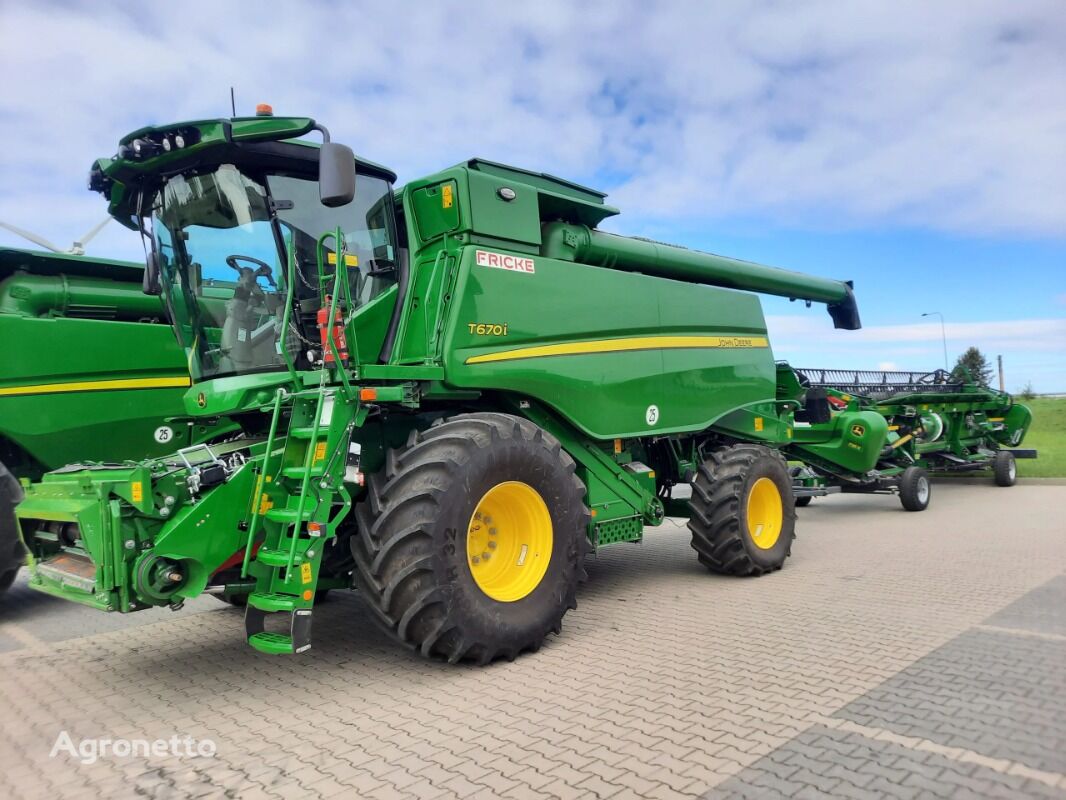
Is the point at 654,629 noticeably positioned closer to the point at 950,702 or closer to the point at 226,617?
the point at 950,702

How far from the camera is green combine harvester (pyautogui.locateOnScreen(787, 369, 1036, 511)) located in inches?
455

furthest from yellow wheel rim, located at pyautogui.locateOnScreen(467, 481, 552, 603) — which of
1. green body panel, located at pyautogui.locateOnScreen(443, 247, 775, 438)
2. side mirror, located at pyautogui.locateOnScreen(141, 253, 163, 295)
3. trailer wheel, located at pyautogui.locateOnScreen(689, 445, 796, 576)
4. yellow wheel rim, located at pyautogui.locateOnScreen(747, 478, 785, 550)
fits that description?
yellow wheel rim, located at pyautogui.locateOnScreen(747, 478, 785, 550)

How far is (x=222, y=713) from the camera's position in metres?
3.99

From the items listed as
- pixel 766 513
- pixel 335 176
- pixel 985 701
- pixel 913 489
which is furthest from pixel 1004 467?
pixel 335 176

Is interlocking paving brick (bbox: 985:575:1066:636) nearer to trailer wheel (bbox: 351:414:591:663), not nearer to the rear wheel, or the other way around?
trailer wheel (bbox: 351:414:591:663)

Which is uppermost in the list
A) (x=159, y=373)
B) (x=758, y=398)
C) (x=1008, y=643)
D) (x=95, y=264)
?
(x=95, y=264)

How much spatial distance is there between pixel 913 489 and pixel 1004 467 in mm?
4453

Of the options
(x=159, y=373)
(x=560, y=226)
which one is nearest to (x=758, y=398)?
(x=560, y=226)

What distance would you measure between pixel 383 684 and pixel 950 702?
301 cm

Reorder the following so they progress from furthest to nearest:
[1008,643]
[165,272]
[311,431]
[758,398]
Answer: [758,398] → [165,272] → [1008,643] → [311,431]

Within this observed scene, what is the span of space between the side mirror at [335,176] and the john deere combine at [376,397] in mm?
12

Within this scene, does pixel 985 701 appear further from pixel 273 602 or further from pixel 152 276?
pixel 152 276

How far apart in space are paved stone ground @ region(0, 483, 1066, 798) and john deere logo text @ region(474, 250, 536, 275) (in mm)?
2583

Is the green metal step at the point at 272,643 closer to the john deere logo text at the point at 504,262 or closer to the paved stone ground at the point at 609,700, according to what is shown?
the paved stone ground at the point at 609,700
